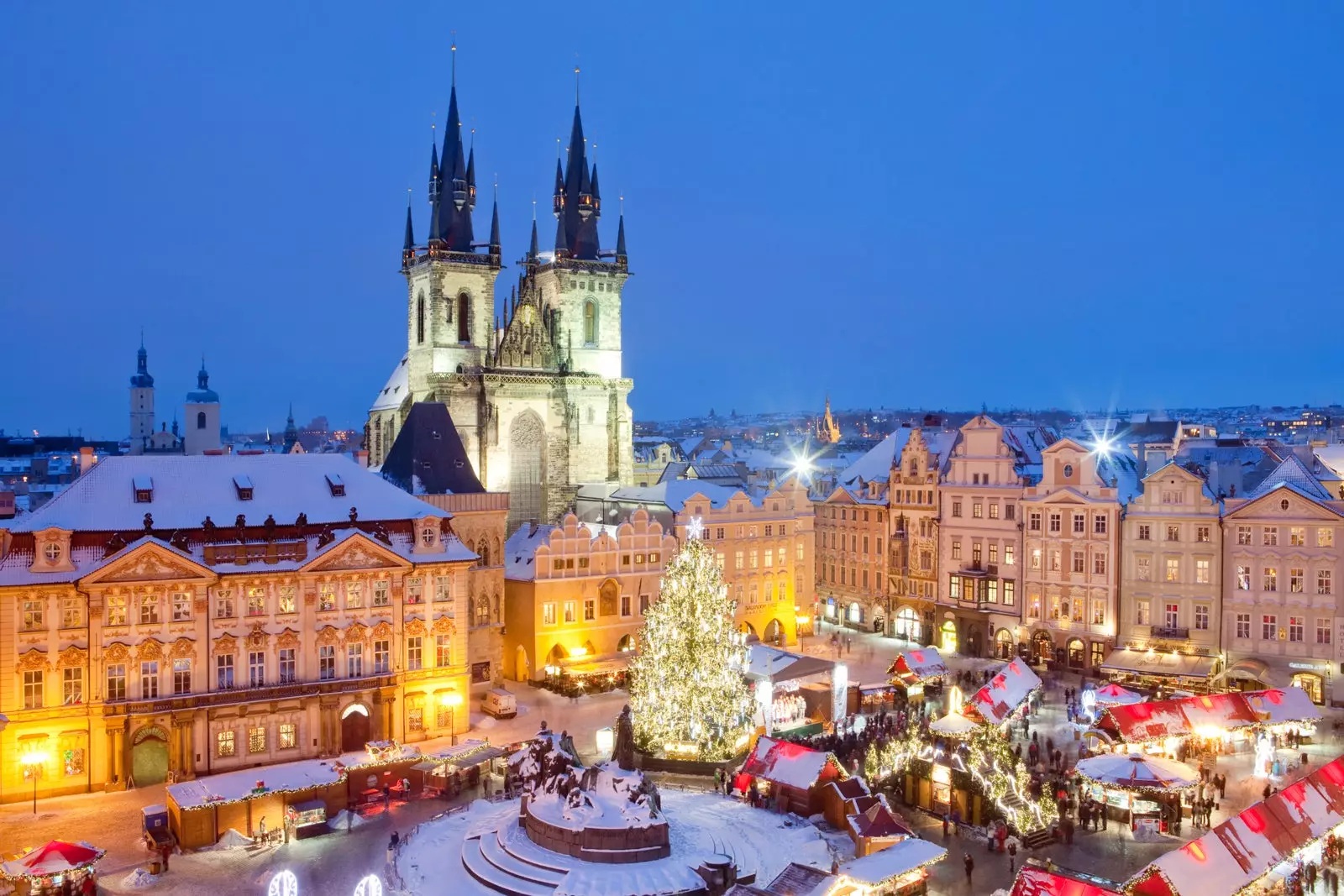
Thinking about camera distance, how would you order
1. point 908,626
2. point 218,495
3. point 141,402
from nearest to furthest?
point 218,495, point 908,626, point 141,402

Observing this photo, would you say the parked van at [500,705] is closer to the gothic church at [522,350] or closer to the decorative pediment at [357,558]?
the decorative pediment at [357,558]

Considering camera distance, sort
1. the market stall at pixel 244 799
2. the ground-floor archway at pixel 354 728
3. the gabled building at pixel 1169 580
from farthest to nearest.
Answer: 1. the gabled building at pixel 1169 580
2. the ground-floor archway at pixel 354 728
3. the market stall at pixel 244 799

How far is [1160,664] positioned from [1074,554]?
25.2ft

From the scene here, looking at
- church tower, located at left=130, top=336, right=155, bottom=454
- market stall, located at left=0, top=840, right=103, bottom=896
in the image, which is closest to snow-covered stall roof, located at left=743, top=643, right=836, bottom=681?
market stall, located at left=0, top=840, right=103, bottom=896

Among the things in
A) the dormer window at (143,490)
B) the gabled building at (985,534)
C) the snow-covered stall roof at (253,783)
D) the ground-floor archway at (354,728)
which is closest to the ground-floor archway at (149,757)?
the snow-covered stall roof at (253,783)

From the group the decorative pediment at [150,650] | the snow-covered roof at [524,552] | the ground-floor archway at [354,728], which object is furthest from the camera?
the snow-covered roof at [524,552]

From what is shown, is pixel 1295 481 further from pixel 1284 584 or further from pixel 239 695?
pixel 239 695

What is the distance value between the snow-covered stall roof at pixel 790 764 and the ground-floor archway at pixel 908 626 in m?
30.1

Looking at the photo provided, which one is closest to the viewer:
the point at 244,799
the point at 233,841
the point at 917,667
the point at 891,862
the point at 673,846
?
the point at 891,862

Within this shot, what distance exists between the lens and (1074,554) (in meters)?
57.5

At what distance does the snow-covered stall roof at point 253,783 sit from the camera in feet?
108

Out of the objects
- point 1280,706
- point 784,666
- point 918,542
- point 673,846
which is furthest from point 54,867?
point 918,542

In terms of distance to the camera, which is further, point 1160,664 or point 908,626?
point 908,626

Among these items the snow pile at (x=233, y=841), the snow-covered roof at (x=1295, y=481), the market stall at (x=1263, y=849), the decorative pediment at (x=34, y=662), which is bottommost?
the snow pile at (x=233, y=841)
